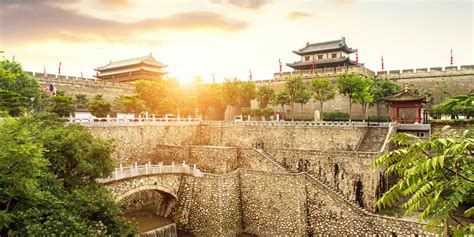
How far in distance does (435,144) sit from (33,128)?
Result: 15.4m

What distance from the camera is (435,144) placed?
4113 mm

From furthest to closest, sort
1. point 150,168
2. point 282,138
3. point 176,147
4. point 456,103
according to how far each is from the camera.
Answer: point 282,138 < point 176,147 < point 150,168 < point 456,103

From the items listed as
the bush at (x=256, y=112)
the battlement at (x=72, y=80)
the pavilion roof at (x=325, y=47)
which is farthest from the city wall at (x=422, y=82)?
the battlement at (x=72, y=80)

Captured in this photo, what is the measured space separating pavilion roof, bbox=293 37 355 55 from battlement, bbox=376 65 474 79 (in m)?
5.45

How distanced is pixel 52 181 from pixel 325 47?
3827 centimetres

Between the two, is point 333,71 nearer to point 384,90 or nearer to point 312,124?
point 384,90

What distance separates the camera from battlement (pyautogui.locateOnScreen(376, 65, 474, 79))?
38.2 metres

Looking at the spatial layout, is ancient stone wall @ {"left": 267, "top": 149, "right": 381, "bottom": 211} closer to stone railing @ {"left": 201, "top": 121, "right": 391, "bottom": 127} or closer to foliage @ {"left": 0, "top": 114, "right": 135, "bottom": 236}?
stone railing @ {"left": 201, "top": 121, "right": 391, "bottom": 127}

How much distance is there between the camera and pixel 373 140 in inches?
1049

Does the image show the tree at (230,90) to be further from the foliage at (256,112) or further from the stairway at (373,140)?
the stairway at (373,140)

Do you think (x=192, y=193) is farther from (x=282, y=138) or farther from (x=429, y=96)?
(x=429, y=96)

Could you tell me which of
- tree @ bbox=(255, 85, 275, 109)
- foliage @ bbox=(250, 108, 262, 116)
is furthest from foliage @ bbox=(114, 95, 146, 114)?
tree @ bbox=(255, 85, 275, 109)

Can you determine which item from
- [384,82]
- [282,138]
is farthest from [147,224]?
[384,82]

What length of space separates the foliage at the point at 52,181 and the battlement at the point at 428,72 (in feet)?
119
